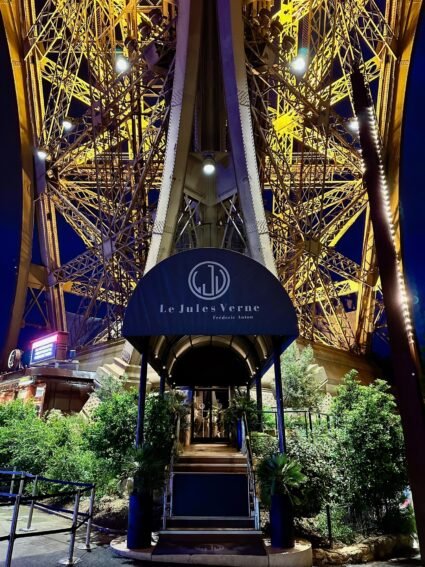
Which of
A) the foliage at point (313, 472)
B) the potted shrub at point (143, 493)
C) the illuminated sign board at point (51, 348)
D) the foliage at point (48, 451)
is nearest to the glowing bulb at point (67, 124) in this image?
the illuminated sign board at point (51, 348)

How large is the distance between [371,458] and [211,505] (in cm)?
308

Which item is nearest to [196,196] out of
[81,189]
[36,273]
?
[81,189]

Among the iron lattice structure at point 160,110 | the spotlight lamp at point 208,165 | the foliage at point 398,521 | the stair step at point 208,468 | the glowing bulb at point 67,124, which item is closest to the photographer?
the foliage at point 398,521

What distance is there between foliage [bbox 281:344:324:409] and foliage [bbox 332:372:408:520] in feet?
23.7

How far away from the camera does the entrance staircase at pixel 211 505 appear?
263 inches

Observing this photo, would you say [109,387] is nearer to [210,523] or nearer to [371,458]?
[210,523]

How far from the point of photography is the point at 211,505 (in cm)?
745

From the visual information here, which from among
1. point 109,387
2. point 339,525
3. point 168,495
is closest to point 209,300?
point 168,495

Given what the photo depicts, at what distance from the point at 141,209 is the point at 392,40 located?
15.9 m

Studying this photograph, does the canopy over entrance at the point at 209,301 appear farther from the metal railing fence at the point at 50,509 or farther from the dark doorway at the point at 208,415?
the dark doorway at the point at 208,415

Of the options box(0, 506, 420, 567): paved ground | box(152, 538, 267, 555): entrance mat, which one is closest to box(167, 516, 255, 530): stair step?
box(152, 538, 267, 555): entrance mat

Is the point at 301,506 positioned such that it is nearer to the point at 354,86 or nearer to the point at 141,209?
the point at 354,86

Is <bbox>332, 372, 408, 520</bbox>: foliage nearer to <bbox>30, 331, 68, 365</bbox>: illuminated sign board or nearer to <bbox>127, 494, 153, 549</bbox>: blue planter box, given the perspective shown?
<bbox>127, 494, 153, 549</bbox>: blue planter box

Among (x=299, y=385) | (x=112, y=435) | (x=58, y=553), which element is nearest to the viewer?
(x=58, y=553)
